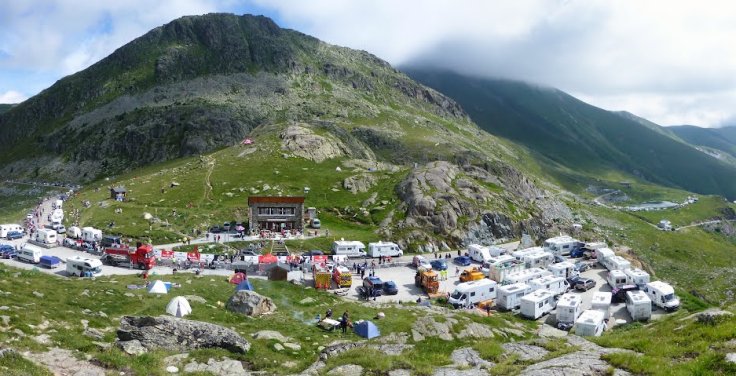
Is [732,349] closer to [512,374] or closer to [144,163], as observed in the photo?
[512,374]

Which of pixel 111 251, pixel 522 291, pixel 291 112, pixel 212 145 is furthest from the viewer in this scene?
pixel 291 112

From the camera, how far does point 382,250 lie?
7162cm

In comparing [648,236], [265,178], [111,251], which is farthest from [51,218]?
[648,236]

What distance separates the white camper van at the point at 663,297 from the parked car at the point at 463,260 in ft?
74.9

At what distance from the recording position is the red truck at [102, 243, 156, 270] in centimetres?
5465

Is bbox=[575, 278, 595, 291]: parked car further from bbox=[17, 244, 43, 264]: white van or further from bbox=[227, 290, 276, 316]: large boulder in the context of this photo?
bbox=[17, 244, 43, 264]: white van

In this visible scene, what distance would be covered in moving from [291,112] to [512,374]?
169075 millimetres

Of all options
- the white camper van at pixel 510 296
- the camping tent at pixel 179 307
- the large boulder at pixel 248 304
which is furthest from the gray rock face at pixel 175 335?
the white camper van at pixel 510 296

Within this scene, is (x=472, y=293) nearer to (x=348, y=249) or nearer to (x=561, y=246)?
(x=348, y=249)

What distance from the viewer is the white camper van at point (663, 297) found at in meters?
54.8

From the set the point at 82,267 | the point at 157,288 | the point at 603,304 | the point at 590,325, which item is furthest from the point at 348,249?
the point at 590,325

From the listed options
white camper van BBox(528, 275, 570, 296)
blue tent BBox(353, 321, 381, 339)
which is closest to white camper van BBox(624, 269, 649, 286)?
white camper van BBox(528, 275, 570, 296)

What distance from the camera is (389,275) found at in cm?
6269

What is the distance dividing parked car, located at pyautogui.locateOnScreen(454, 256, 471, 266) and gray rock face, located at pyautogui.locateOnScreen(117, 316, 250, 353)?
48305 mm
